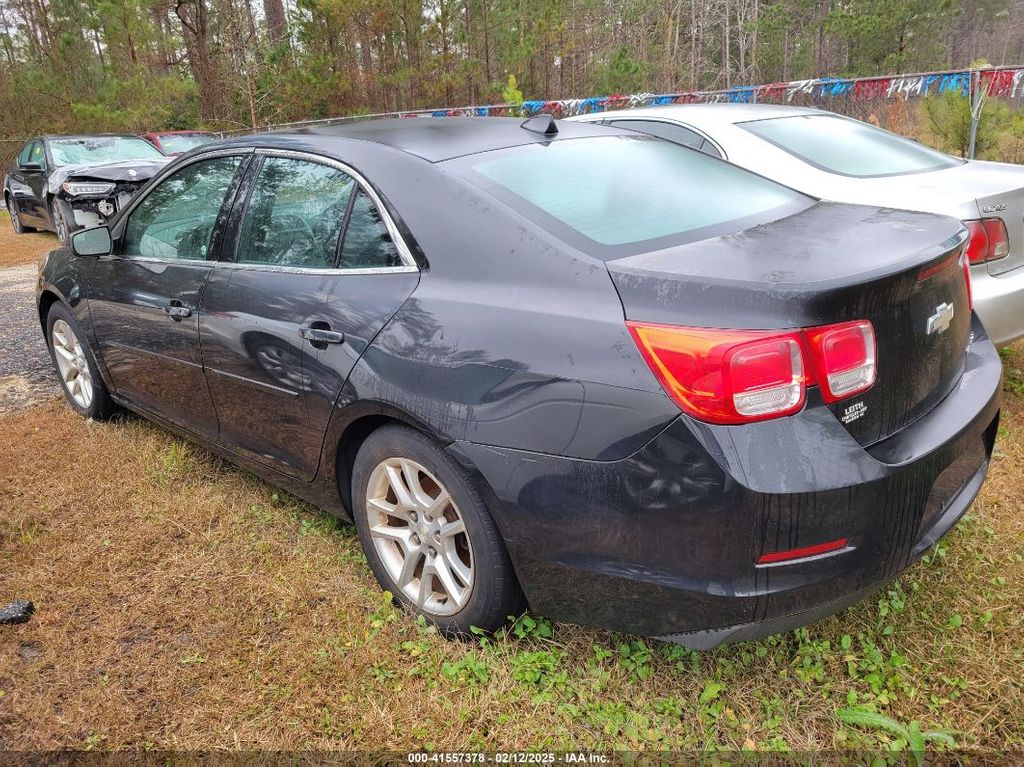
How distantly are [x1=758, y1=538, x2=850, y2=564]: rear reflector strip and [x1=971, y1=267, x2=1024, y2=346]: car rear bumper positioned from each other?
2281 mm

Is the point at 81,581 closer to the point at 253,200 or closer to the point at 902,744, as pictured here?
the point at 253,200

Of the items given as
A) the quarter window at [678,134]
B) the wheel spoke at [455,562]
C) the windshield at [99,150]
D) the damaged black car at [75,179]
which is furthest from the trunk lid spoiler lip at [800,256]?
the windshield at [99,150]

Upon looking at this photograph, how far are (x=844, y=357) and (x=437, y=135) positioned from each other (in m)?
1.63

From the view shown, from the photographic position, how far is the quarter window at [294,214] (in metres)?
2.58

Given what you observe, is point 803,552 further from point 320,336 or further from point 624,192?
point 320,336

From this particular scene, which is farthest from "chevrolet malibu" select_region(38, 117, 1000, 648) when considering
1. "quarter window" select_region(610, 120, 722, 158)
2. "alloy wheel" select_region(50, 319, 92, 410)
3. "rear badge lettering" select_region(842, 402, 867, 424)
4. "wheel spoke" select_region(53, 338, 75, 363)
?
"quarter window" select_region(610, 120, 722, 158)

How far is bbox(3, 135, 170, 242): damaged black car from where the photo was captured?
30.6 ft

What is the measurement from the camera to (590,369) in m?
1.82

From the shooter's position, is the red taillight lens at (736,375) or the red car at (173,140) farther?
the red car at (173,140)

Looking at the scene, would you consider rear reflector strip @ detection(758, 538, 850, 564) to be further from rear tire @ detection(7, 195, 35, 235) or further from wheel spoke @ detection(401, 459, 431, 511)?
rear tire @ detection(7, 195, 35, 235)

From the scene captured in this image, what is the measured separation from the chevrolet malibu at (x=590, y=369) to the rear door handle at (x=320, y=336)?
1 cm

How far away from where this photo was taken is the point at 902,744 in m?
1.90

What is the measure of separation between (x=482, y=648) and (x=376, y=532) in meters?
0.52

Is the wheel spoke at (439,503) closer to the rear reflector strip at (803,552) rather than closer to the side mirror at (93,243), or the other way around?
the rear reflector strip at (803,552)
